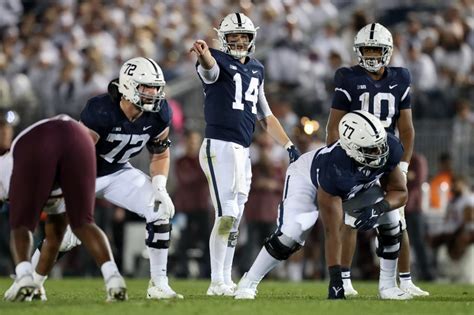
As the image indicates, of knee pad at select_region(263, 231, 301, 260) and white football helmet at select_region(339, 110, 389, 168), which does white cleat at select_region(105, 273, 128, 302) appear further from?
white football helmet at select_region(339, 110, 389, 168)

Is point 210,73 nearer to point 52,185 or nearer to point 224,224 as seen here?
point 224,224

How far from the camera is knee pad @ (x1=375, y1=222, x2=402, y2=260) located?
375 inches

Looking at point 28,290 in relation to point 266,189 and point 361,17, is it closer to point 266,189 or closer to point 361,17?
point 266,189

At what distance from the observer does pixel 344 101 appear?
10.4 m

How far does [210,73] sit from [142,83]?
46.7 inches

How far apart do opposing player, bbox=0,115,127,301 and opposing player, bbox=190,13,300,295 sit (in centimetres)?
207

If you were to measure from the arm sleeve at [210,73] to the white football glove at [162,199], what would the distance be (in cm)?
121

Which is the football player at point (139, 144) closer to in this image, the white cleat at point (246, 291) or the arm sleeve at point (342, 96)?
the white cleat at point (246, 291)

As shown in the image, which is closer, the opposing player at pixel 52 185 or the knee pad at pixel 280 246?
the opposing player at pixel 52 185

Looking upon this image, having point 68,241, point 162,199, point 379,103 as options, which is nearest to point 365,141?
point 379,103

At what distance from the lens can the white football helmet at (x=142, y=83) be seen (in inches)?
361

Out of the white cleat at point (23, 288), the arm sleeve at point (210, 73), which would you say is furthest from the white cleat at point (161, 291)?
the arm sleeve at point (210, 73)

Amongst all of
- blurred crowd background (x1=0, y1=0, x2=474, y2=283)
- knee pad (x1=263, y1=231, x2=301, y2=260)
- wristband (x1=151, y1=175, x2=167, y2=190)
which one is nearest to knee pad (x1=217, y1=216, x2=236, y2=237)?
wristband (x1=151, y1=175, x2=167, y2=190)

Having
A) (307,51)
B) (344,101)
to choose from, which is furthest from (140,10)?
(344,101)
